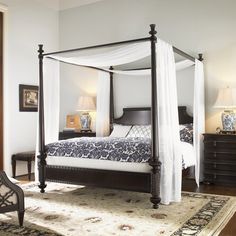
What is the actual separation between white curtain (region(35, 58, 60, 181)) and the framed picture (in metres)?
1.48

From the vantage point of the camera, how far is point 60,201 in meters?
4.38

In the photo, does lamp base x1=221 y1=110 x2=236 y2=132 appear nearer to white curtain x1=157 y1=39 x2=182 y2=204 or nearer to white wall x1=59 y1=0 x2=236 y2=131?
white wall x1=59 y1=0 x2=236 y2=131

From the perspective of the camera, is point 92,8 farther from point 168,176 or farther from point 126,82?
point 168,176

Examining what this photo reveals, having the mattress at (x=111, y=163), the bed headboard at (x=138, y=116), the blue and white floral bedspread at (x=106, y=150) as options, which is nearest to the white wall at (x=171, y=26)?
the bed headboard at (x=138, y=116)

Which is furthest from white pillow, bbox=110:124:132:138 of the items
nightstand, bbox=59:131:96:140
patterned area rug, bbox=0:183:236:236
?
patterned area rug, bbox=0:183:236:236

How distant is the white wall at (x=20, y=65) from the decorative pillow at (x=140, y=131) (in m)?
2.12

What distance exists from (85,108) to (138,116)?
114cm

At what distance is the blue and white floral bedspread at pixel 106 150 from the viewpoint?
4176 millimetres

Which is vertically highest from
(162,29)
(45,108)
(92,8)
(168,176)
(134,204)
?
(92,8)

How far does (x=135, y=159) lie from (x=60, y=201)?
3.79ft

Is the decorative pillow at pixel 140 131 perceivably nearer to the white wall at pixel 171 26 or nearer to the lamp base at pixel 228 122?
the white wall at pixel 171 26

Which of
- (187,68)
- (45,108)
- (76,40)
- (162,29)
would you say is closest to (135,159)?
(45,108)

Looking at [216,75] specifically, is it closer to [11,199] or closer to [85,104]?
[85,104]

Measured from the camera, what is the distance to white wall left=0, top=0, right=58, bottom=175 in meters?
6.26
